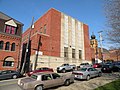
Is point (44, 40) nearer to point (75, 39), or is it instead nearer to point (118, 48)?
point (75, 39)

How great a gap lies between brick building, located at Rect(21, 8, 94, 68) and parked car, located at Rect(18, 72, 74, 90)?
55.6 ft

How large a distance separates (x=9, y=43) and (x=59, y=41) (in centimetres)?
1330

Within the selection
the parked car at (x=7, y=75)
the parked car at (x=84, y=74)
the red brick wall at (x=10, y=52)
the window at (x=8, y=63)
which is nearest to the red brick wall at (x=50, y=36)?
the red brick wall at (x=10, y=52)

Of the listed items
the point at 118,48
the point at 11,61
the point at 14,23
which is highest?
the point at 14,23

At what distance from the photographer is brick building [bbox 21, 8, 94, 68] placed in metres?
28.7

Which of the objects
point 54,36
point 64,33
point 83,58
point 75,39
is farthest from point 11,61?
point 83,58

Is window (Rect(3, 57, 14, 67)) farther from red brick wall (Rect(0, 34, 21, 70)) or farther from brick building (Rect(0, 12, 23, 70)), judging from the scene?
red brick wall (Rect(0, 34, 21, 70))

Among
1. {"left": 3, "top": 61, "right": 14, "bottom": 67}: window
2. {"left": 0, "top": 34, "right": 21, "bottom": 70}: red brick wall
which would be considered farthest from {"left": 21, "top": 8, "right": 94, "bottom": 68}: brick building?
{"left": 3, "top": 61, "right": 14, "bottom": 67}: window

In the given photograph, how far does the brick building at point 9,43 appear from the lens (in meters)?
23.7

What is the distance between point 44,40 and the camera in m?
29.7

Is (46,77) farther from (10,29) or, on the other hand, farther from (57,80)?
(10,29)

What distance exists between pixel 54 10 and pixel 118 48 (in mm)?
25757

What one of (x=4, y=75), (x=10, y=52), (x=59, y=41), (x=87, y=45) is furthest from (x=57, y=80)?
(x=87, y=45)

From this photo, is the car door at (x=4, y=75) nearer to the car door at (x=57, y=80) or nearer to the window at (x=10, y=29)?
the car door at (x=57, y=80)
